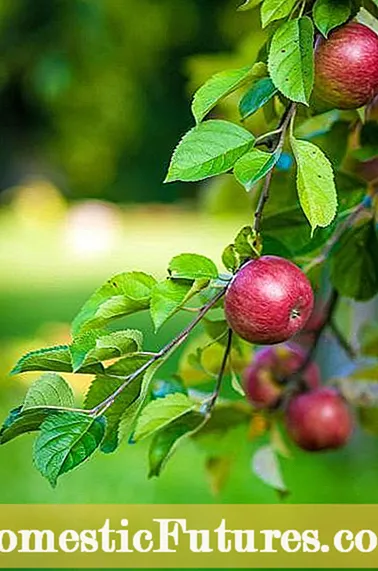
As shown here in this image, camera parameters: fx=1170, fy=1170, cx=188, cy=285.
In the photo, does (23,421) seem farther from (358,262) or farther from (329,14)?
(358,262)

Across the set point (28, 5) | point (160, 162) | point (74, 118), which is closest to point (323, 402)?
point (28, 5)

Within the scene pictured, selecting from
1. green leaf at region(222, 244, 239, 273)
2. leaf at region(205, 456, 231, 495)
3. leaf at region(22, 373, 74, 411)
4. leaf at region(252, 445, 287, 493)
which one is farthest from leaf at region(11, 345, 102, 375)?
leaf at region(205, 456, 231, 495)

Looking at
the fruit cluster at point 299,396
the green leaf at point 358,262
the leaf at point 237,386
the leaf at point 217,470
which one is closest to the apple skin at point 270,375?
the fruit cluster at point 299,396

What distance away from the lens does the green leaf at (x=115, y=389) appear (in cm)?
76

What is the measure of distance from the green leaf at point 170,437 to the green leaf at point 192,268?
0.22m

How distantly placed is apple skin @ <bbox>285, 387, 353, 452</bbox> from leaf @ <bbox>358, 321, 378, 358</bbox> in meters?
0.06

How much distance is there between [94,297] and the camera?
0.83 metres

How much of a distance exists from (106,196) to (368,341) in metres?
10.9

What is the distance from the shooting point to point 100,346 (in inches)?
28.9

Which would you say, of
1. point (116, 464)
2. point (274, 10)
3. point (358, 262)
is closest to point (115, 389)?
point (274, 10)

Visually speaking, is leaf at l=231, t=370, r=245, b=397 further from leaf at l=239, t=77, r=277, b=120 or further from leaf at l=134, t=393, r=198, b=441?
leaf at l=239, t=77, r=277, b=120

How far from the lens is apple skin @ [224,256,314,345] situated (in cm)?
75

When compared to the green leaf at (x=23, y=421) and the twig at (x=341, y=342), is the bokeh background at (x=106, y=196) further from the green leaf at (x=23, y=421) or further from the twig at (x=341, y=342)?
the green leaf at (x=23, y=421)

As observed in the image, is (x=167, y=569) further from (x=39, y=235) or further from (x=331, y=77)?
(x=39, y=235)
